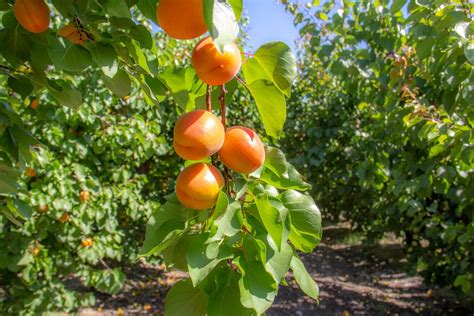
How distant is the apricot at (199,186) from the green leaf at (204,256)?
0.19ft

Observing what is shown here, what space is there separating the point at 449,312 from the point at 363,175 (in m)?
2.25

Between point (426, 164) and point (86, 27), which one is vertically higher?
point (86, 27)

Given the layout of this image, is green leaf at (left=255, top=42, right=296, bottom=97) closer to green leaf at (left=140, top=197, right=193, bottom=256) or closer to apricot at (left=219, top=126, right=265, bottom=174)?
apricot at (left=219, top=126, right=265, bottom=174)

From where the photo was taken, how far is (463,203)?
9.30ft

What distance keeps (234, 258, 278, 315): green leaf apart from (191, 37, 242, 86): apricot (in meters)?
0.30

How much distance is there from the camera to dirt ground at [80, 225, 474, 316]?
4.60 meters

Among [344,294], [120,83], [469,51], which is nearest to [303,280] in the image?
[120,83]

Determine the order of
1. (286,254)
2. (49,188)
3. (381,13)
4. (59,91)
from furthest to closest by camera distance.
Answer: (49,188), (381,13), (59,91), (286,254)

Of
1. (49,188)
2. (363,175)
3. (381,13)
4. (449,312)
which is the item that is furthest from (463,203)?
(49,188)

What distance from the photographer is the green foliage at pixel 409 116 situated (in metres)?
1.84

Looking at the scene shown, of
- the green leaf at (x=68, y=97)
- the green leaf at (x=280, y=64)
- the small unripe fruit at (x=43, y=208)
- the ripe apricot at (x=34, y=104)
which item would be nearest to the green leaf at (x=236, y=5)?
the green leaf at (x=280, y=64)

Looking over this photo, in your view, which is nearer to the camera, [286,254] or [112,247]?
[286,254]

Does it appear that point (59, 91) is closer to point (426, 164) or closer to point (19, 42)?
point (19, 42)

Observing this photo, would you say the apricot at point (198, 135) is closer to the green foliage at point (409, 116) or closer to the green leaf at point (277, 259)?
the green leaf at point (277, 259)
